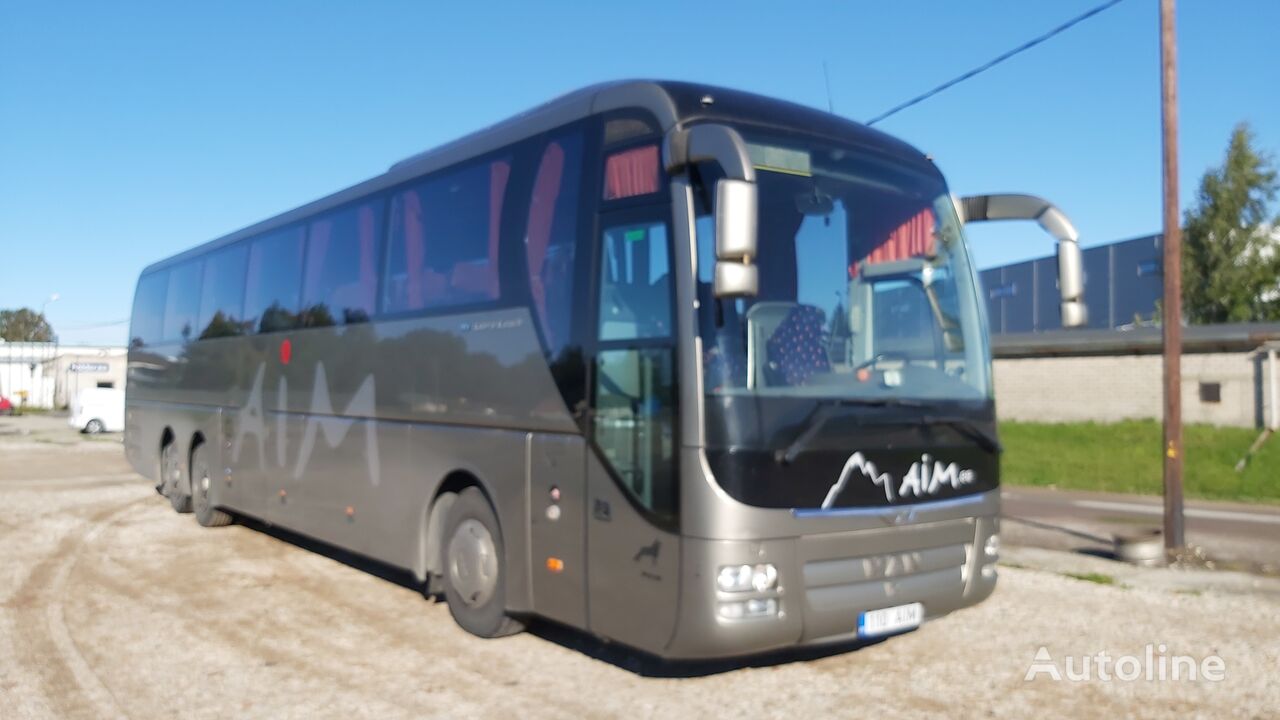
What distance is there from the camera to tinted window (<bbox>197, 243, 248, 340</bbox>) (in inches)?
469

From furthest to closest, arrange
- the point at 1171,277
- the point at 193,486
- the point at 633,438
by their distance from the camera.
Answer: the point at 193,486, the point at 1171,277, the point at 633,438

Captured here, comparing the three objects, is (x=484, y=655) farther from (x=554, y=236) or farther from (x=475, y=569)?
(x=554, y=236)

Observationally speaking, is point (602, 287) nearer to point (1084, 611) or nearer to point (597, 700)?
point (597, 700)

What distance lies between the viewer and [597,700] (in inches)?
220

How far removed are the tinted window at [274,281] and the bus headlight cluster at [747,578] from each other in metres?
6.50

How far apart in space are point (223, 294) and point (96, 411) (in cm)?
3121

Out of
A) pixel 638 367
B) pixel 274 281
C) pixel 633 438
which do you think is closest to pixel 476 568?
pixel 633 438

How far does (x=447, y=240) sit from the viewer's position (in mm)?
7559

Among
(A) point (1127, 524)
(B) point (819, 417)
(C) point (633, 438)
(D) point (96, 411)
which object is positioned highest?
(B) point (819, 417)

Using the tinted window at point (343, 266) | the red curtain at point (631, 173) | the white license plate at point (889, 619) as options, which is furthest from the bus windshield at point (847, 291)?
the tinted window at point (343, 266)

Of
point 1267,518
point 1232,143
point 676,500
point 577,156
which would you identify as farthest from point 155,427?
point 1232,143

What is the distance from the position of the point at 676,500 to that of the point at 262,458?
7014 mm

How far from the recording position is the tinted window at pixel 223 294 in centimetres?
1191

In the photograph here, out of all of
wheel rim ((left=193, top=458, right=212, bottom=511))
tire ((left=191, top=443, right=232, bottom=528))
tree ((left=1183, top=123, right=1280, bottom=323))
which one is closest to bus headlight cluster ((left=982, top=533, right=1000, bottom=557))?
tire ((left=191, top=443, right=232, bottom=528))
